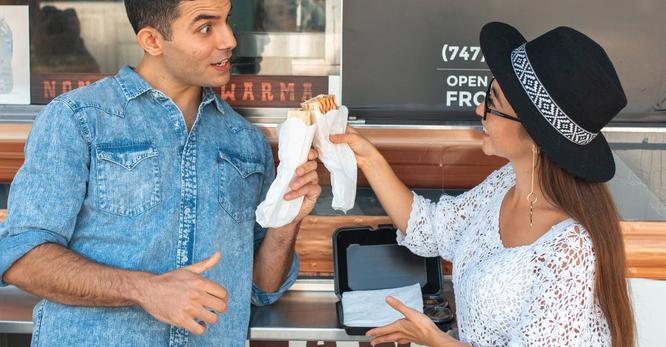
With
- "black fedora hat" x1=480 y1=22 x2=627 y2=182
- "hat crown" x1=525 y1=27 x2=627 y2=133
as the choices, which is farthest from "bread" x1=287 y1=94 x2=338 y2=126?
"hat crown" x1=525 y1=27 x2=627 y2=133

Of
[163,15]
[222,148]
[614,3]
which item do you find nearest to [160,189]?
[222,148]

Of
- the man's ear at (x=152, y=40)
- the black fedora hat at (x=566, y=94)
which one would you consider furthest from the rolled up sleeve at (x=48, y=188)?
the black fedora hat at (x=566, y=94)

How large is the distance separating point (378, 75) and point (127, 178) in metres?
1.21

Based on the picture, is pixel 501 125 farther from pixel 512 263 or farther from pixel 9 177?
pixel 9 177

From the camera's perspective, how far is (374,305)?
293 cm

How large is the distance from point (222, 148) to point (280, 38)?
0.83 m

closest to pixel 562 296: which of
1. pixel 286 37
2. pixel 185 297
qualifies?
pixel 185 297

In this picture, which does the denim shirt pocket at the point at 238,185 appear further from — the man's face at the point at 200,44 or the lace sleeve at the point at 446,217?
the lace sleeve at the point at 446,217

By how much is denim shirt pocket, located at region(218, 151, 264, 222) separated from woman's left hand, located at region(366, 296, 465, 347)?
0.53 metres

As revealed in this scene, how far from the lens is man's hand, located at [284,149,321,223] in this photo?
96.4 inches

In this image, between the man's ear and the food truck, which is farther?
the food truck

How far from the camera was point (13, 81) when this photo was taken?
10.9 ft

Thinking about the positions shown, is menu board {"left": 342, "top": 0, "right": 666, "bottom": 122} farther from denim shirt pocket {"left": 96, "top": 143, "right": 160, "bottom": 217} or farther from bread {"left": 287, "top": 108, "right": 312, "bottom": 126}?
denim shirt pocket {"left": 96, "top": 143, "right": 160, "bottom": 217}

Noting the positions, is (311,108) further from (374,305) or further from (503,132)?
(374,305)
